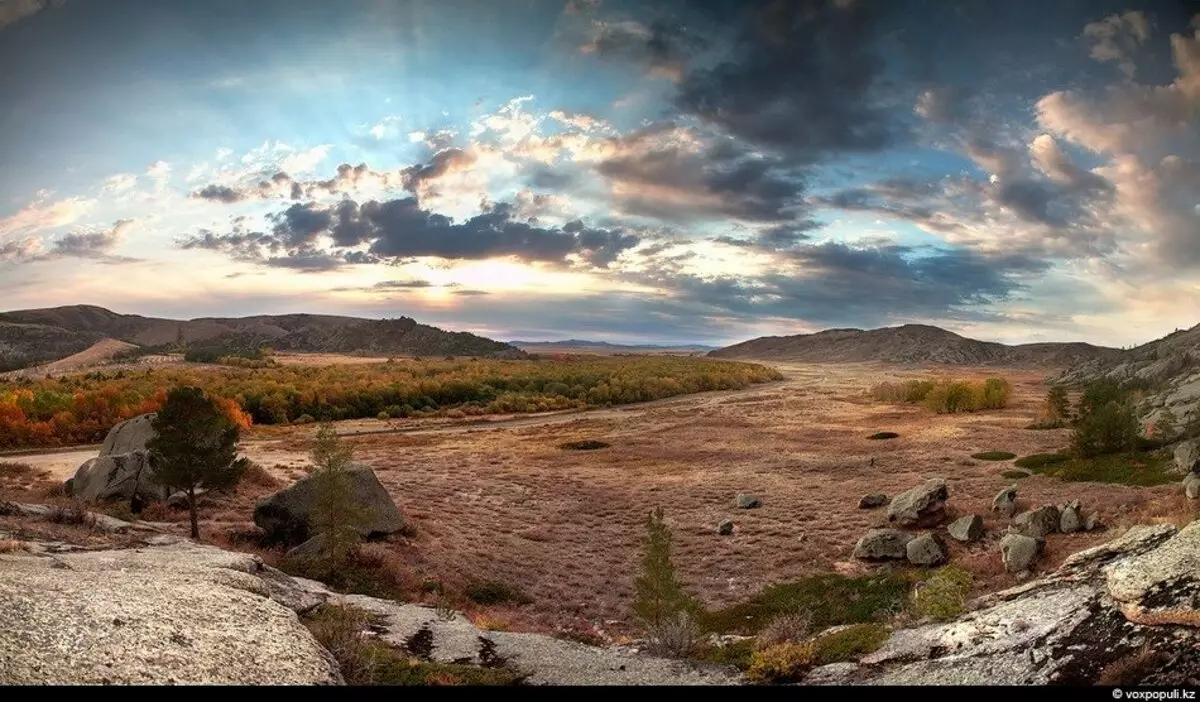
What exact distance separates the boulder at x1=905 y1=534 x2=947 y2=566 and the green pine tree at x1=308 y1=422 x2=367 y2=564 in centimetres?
2058

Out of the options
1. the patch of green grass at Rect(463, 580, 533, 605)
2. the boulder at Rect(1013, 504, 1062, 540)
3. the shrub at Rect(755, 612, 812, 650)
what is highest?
the boulder at Rect(1013, 504, 1062, 540)

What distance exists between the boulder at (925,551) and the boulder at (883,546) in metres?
0.26

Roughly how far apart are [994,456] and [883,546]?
963 inches

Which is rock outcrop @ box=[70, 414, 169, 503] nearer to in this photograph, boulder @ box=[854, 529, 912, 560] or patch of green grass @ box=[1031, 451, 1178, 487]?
boulder @ box=[854, 529, 912, 560]

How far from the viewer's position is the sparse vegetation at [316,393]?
53688 millimetres

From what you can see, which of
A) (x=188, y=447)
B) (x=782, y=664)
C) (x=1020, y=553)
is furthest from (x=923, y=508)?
(x=188, y=447)

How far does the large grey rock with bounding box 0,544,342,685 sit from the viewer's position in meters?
9.27

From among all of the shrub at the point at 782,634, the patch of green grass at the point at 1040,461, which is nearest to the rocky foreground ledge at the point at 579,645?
the shrub at the point at 782,634

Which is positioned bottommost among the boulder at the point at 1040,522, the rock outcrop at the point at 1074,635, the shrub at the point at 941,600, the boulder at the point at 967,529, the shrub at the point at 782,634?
the boulder at the point at 967,529

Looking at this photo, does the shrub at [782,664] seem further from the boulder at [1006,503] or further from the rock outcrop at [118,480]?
the rock outcrop at [118,480]

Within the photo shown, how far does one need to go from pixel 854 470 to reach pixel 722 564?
20895 mm

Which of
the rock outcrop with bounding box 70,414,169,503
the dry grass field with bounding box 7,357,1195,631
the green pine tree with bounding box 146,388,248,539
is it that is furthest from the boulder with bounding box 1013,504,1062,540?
the rock outcrop with bounding box 70,414,169,503
